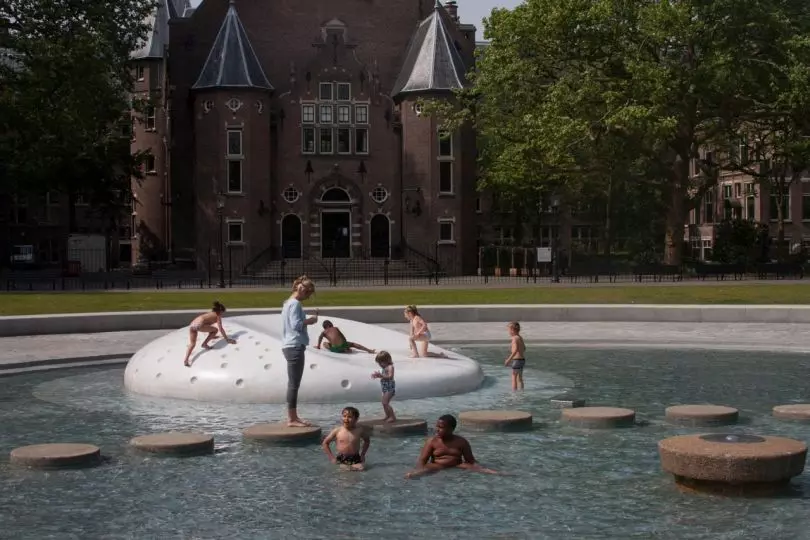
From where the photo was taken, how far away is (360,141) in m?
66.8

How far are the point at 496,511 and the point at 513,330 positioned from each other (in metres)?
8.20

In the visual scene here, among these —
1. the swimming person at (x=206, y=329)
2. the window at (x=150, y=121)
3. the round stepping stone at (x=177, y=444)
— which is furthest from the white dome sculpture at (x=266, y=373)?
the window at (x=150, y=121)

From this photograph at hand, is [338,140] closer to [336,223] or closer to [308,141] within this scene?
[308,141]

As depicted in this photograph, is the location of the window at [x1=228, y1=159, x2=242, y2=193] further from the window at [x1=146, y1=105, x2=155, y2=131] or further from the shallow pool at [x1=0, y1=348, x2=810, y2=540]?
the shallow pool at [x1=0, y1=348, x2=810, y2=540]

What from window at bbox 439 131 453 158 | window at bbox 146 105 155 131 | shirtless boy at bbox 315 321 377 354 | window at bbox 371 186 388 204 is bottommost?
shirtless boy at bbox 315 321 377 354

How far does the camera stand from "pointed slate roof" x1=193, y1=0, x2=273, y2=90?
63750 mm

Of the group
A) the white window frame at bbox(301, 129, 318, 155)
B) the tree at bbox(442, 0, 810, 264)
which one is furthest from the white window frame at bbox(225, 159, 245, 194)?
the tree at bbox(442, 0, 810, 264)

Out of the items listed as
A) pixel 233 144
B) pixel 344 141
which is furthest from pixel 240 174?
pixel 344 141

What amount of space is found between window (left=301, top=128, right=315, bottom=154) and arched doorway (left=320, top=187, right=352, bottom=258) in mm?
2604

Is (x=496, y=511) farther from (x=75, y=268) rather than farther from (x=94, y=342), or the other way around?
(x=75, y=268)

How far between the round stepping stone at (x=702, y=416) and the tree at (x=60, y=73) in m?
39.2

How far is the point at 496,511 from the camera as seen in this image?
34.5 ft

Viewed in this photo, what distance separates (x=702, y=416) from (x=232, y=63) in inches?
2076

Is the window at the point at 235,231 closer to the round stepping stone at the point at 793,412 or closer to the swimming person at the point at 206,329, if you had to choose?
the swimming person at the point at 206,329
